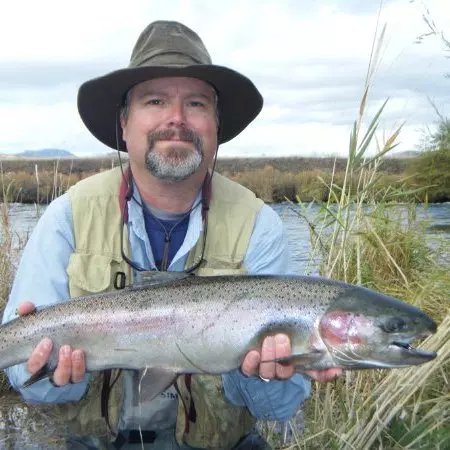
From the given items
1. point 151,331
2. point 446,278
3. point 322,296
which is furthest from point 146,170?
point 446,278

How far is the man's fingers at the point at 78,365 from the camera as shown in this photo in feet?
9.78

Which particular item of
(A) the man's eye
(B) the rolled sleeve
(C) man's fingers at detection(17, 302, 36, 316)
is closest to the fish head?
(B) the rolled sleeve

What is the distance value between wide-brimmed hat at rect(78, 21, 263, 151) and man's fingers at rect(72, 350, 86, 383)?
1463 millimetres

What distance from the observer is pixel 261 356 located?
293cm

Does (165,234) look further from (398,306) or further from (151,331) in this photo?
(398,306)

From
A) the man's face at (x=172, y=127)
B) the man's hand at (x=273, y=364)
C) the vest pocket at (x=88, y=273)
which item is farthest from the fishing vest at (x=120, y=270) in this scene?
the man's hand at (x=273, y=364)

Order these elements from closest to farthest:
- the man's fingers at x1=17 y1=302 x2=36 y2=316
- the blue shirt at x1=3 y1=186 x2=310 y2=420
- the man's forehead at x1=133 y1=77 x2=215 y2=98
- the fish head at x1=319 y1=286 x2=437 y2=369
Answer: the fish head at x1=319 y1=286 x2=437 y2=369, the man's fingers at x1=17 y1=302 x2=36 y2=316, the blue shirt at x1=3 y1=186 x2=310 y2=420, the man's forehead at x1=133 y1=77 x2=215 y2=98

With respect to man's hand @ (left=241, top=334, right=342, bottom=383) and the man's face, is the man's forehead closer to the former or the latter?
the man's face

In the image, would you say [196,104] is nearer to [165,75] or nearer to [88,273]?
[165,75]

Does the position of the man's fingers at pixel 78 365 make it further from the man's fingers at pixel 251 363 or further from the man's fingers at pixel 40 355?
the man's fingers at pixel 251 363

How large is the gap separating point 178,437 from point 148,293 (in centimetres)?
92

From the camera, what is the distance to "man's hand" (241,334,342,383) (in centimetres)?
288

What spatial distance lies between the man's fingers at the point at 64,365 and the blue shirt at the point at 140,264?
28cm

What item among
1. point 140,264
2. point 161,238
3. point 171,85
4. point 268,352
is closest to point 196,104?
point 171,85
